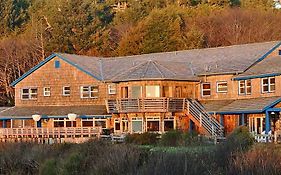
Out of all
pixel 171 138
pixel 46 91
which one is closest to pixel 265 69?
pixel 171 138

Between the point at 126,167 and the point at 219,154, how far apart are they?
3064 mm

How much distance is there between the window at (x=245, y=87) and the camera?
38.1m

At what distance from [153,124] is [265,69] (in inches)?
332

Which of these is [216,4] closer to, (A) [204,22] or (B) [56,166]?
(A) [204,22]

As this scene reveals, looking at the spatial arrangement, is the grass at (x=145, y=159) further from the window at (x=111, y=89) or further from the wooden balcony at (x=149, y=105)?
the window at (x=111, y=89)

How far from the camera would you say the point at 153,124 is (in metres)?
39.2

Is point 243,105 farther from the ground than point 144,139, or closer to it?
farther from the ground

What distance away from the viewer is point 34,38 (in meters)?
64.1

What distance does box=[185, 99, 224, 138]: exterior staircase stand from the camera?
36.2m

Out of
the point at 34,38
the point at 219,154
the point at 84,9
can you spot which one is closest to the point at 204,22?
the point at 84,9

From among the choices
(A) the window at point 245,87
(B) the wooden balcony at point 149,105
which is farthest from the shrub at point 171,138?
(A) the window at point 245,87

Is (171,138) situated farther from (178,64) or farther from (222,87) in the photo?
(178,64)

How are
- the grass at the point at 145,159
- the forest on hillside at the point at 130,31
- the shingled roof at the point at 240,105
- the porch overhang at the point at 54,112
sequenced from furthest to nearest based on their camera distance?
the forest on hillside at the point at 130,31 → the porch overhang at the point at 54,112 → the shingled roof at the point at 240,105 → the grass at the point at 145,159

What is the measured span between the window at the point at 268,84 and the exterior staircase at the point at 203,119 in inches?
149
